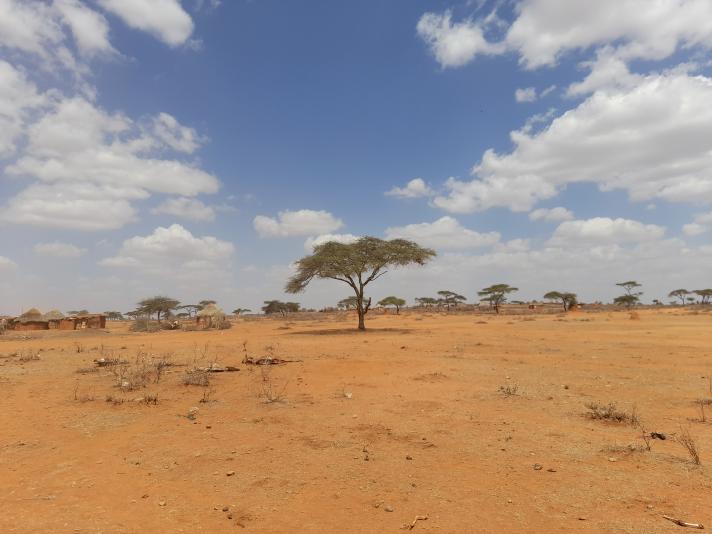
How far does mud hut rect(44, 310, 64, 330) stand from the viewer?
36.0 metres

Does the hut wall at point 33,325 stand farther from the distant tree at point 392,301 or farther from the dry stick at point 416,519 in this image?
the distant tree at point 392,301

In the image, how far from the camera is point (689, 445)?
19.3ft

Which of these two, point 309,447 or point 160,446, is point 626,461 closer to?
point 309,447

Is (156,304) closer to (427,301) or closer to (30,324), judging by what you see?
(30,324)

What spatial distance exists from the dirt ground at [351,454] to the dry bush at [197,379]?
0.19 meters

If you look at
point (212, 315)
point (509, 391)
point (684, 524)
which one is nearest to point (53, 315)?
point (212, 315)

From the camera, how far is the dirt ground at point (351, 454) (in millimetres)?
4402

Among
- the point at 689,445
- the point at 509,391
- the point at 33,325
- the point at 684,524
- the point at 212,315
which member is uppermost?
the point at 212,315

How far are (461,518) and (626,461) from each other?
2.73 m

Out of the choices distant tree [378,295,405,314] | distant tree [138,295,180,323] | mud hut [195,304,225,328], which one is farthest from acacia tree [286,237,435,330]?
distant tree [378,295,405,314]

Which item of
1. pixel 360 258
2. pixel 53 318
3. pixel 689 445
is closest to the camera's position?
pixel 689 445

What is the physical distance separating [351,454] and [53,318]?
40.2 m

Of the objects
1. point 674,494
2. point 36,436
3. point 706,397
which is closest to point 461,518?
point 674,494

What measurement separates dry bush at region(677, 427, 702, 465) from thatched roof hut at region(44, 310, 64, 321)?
4256 centimetres
